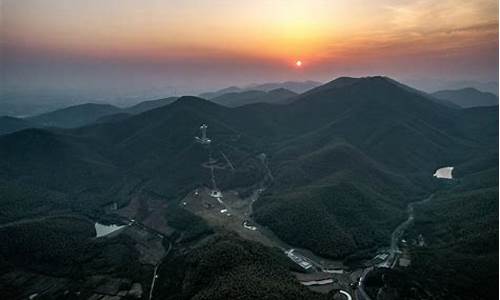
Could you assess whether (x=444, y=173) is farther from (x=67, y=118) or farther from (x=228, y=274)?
(x=67, y=118)

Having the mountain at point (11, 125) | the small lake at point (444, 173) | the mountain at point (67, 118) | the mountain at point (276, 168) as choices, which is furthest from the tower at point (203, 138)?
the mountain at point (67, 118)

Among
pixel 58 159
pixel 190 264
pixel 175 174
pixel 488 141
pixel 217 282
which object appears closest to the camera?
pixel 217 282

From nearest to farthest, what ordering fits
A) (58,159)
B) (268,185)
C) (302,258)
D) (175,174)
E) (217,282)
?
1. (217,282)
2. (302,258)
3. (268,185)
4. (175,174)
5. (58,159)

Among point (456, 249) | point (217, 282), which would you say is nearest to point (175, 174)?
point (217, 282)

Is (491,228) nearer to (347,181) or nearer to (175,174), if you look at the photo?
(347,181)

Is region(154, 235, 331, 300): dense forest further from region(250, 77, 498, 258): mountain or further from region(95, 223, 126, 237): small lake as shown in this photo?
region(95, 223, 126, 237): small lake

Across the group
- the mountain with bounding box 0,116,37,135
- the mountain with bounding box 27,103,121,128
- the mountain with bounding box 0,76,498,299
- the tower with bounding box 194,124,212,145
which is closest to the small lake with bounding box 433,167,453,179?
the mountain with bounding box 0,76,498,299
